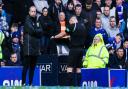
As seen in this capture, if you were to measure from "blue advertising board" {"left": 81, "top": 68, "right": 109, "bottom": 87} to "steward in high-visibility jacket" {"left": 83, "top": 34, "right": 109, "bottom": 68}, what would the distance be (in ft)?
1.94

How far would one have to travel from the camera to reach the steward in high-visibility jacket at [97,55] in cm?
1766

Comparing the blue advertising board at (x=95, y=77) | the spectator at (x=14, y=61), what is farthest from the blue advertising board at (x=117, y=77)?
the spectator at (x=14, y=61)

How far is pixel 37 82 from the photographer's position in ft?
57.6

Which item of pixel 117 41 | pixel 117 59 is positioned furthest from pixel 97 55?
pixel 117 41

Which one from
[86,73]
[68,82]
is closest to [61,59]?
[68,82]

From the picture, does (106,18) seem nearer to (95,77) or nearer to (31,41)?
(95,77)

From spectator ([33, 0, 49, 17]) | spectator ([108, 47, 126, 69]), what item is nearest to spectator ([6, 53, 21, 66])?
spectator ([33, 0, 49, 17])

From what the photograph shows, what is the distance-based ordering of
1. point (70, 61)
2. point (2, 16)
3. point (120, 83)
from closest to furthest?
point (120, 83) → point (70, 61) → point (2, 16)

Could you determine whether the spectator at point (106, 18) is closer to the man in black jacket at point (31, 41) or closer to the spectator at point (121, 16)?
the spectator at point (121, 16)

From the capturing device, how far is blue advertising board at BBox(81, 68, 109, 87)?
54.6ft

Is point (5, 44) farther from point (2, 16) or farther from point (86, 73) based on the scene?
point (86, 73)

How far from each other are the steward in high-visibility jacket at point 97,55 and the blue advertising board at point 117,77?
75 centimetres

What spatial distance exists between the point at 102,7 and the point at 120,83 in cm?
400

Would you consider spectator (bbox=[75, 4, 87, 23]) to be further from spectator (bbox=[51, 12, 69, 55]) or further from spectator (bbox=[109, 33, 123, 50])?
spectator (bbox=[109, 33, 123, 50])
